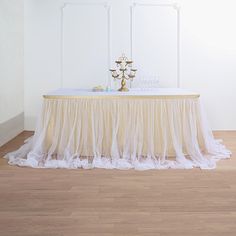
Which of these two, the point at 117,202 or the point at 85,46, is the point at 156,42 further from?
the point at 117,202

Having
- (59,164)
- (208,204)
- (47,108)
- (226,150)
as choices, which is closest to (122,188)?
(208,204)

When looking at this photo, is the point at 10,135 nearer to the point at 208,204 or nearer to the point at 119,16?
the point at 119,16

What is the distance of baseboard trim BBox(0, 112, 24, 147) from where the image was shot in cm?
548

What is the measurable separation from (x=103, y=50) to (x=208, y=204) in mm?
4014

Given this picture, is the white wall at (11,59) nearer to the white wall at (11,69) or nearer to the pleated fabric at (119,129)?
the white wall at (11,69)

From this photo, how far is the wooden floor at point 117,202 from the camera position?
2.52m

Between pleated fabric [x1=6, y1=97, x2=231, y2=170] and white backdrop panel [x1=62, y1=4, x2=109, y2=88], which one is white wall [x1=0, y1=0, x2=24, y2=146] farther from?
pleated fabric [x1=6, y1=97, x2=231, y2=170]

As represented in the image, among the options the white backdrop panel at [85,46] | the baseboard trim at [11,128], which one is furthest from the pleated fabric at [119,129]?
the white backdrop panel at [85,46]

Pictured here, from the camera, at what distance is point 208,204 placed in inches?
118

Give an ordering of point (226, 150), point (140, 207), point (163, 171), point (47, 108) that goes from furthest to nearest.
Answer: point (226, 150) → point (47, 108) → point (163, 171) → point (140, 207)
